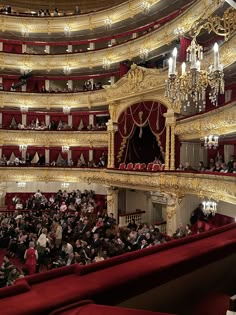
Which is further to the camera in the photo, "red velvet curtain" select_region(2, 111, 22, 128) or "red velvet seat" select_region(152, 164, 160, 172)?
"red velvet curtain" select_region(2, 111, 22, 128)

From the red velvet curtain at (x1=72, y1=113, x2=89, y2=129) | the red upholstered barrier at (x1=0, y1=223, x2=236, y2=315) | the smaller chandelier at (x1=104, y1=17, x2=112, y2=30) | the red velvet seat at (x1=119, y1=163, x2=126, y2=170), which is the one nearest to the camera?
the red upholstered barrier at (x1=0, y1=223, x2=236, y2=315)

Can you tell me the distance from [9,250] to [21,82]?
16.2 metres

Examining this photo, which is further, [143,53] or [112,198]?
[143,53]

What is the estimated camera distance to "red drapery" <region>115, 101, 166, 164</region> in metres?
16.7

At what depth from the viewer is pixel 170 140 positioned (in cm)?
1572

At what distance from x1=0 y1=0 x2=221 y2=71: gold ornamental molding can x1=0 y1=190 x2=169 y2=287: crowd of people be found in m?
11.2

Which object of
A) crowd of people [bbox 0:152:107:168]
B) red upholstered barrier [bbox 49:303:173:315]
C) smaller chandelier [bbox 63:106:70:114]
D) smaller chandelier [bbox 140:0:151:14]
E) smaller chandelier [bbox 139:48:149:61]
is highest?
smaller chandelier [bbox 140:0:151:14]

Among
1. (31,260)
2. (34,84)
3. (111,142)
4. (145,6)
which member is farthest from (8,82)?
(31,260)

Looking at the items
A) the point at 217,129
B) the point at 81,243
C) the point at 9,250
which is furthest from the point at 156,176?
the point at 9,250

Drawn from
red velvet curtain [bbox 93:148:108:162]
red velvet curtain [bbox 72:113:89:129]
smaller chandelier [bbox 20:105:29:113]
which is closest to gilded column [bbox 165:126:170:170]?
red velvet curtain [bbox 93:148:108:162]

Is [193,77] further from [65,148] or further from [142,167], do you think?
[65,148]

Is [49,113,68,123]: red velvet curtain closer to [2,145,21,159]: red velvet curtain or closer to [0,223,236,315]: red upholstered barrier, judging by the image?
[2,145,21,159]: red velvet curtain

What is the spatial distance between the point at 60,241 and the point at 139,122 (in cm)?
893

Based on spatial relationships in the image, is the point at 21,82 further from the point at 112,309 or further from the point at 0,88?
the point at 112,309
